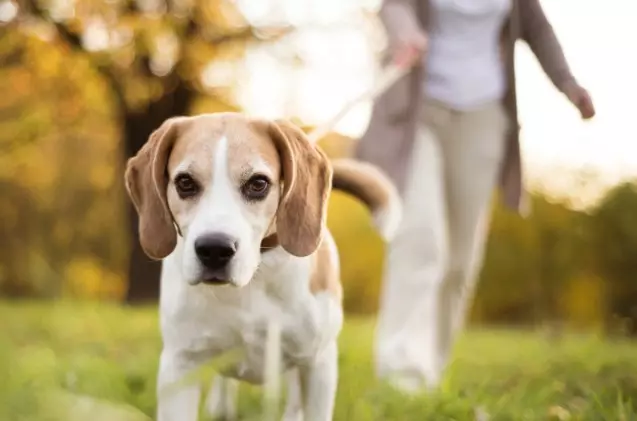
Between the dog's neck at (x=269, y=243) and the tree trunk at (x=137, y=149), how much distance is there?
9.09 ft

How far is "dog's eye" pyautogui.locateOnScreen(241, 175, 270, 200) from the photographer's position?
195cm

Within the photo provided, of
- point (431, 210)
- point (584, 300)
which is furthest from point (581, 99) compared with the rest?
point (584, 300)

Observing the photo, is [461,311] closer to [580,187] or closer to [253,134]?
[253,134]

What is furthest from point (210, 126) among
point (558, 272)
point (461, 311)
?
point (558, 272)

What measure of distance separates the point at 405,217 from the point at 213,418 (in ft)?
3.83

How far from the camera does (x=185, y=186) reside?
1971mm

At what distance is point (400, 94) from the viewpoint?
350 cm

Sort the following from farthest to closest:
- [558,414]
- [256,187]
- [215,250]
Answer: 1. [558,414]
2. [256,187]
3. [215,250]

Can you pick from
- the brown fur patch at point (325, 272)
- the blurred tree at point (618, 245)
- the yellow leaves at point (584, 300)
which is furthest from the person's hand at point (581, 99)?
the yellow leaves at point (584, 300)

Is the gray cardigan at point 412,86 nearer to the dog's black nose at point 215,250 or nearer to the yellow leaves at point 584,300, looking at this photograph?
the dog's black nose at point 215,250

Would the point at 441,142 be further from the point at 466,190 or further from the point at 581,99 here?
the point at 581,99

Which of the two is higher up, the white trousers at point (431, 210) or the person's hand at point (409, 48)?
the person's hand at point (409, 48)

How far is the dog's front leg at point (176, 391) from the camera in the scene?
6.98ft

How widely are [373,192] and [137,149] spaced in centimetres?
259
